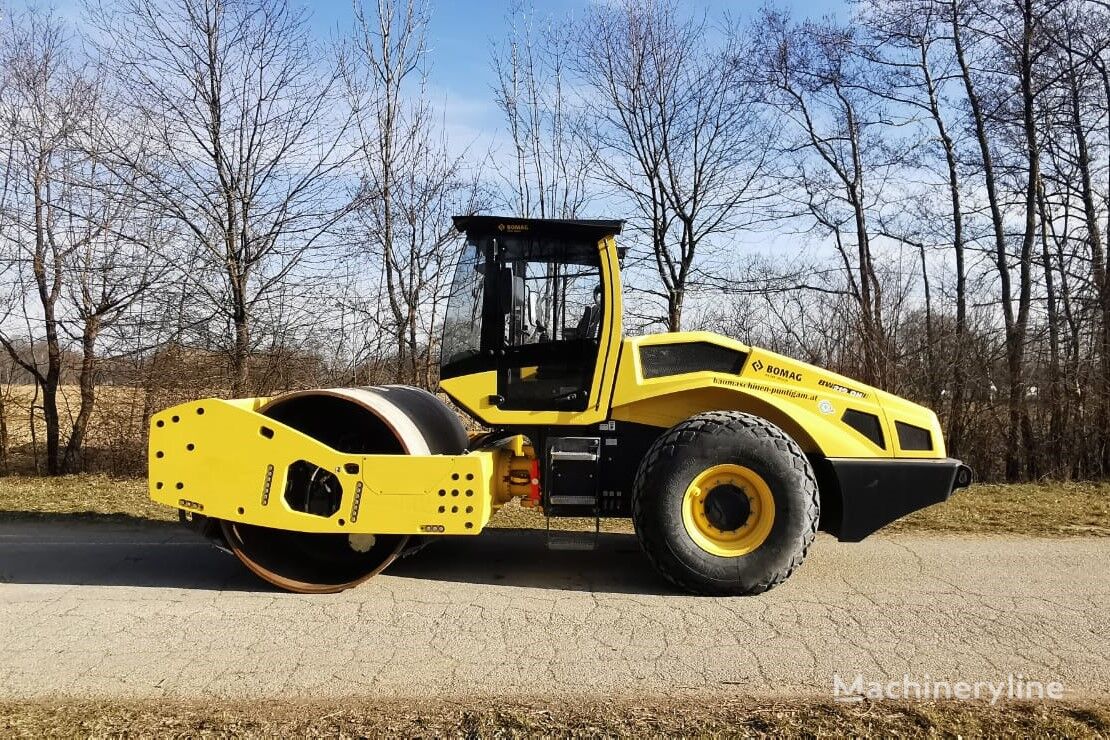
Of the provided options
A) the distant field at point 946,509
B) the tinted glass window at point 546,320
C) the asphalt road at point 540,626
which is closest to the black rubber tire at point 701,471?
the asphalt road at point 540,626

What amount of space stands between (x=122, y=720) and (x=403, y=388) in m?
3.49

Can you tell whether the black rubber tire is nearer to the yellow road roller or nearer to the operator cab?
the yellow road roller

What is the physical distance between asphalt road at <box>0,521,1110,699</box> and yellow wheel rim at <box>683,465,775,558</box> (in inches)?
15.3

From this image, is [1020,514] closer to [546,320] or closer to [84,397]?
[546,320]

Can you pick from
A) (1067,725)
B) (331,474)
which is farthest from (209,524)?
(1067,725)

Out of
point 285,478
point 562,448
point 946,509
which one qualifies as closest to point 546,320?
point 562,448

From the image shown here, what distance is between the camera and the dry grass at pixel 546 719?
3359 millimetres

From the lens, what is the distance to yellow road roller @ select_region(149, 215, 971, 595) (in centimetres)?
537

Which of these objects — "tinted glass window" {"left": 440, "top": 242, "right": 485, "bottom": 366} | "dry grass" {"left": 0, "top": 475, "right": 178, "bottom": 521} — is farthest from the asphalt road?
"tinted glass window" {"left": 440, "top": 242, "right": 485, "bottom": 366}

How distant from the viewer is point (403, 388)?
6.64 meters

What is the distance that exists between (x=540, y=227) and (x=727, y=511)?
2.35 meters
